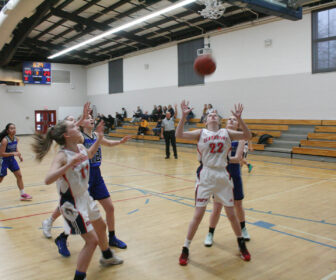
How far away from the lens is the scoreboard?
2366cm

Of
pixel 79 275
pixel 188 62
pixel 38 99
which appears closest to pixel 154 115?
pixel 188 62

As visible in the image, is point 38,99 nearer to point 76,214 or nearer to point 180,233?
point 180,233

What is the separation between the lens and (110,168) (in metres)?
9.76

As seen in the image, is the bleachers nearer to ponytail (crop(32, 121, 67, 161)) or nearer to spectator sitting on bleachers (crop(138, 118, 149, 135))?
spectator sitting on bleachers (crop(138, 118, 149, 135))

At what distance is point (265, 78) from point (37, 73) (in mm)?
17597

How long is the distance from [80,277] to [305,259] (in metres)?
2.31

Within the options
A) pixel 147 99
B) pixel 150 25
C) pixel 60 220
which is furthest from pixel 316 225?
pixel 147 99

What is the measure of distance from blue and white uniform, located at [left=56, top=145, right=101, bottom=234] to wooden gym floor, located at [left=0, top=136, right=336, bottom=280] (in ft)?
2.47

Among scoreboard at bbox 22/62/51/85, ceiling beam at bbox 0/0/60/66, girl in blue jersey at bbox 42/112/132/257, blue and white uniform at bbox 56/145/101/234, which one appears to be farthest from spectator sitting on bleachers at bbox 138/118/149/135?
blue and white uniform at bbox 56/145/101/234

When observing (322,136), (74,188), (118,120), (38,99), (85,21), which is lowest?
(74,188)

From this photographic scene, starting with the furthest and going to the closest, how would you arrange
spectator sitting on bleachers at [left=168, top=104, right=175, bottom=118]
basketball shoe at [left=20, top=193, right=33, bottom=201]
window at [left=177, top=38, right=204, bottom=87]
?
spectator sitting on bleachers at [left=168, top=104, right=175, bottom=118], window at [left=177, top=38, right=204, bottom=87], basketball shoe at [left=20, top=193, right=33, bottom=201]

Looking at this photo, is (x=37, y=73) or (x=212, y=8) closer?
(x=212, y=8)

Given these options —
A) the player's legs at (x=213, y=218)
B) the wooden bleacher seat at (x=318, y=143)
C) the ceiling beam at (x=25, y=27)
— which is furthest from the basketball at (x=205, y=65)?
the ceiling beam at (x=25, y=27)

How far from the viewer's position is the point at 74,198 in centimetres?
272
